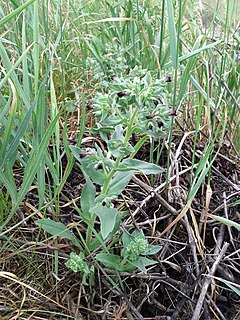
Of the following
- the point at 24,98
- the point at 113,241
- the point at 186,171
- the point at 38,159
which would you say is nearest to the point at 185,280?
the point at 113,241

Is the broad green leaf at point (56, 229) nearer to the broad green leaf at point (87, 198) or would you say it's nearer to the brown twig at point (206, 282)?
the broad green leaf at point (87, 198)

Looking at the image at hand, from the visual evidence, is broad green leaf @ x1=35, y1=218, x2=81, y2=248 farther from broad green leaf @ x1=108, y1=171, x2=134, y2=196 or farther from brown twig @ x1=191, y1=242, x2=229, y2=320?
brown twig @ x1=191, y1=242, x2=229, y2=320

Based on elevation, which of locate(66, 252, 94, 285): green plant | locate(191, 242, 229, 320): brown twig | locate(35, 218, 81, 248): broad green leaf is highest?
locate(35, 218, 81, 248): broad green leaf

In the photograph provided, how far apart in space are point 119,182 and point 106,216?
9 centimetres

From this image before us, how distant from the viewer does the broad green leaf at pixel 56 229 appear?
2.99 ft

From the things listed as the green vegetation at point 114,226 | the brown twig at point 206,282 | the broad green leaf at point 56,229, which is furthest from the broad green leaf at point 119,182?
the brown twig at point 206,282

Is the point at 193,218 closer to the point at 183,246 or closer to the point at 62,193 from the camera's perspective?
the point at 183,246

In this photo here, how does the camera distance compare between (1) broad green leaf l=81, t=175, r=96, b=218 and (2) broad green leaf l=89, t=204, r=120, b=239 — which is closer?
(2) broad green leaf l=89, t=204, r=120, b=239

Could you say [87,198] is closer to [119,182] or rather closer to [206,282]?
[119,182]

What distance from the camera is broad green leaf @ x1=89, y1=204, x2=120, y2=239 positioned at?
0.82m

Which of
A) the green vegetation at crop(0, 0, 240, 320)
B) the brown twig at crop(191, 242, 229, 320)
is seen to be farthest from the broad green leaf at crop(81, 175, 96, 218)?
the brown twig at crop(191, 242, 229, 320)

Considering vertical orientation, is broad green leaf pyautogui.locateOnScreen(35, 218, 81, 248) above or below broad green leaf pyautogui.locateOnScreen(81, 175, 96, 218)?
below

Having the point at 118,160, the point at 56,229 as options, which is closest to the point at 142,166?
the point at 118,160

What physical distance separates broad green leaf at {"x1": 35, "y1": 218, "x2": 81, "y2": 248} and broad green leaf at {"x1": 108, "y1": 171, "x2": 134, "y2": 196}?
12cm
